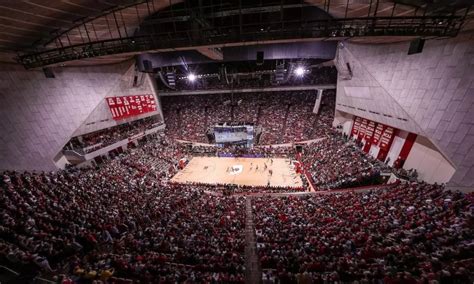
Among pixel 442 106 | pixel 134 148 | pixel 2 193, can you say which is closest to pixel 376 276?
pixel 442 106

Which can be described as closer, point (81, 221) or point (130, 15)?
point (81, 221)

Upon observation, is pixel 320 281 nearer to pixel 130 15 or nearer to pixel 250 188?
pixel 250 188

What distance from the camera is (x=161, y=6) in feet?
55.8

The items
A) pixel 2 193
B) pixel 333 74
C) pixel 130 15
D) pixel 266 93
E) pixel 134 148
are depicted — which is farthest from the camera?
pixel 266 93

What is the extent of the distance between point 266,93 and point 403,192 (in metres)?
28.7

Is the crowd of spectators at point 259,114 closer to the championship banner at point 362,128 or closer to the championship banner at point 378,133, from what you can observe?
the championship banner at point 362,128

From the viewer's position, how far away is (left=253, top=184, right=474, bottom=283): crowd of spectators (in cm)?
733

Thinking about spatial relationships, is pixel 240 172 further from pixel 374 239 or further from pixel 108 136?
A: pixel 374 239

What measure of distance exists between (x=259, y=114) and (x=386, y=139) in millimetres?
19284

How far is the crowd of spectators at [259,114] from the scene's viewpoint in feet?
107

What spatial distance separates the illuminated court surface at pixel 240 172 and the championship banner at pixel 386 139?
29.2 ft

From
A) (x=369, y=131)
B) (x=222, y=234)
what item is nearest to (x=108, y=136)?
(x=222, y=234)

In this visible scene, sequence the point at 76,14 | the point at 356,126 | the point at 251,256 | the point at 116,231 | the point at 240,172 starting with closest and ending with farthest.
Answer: the point at 251,256 → the point at 116,231 → the point at 76,14 → the point at 240,172 → the point at 356,126

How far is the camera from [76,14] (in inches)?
501
